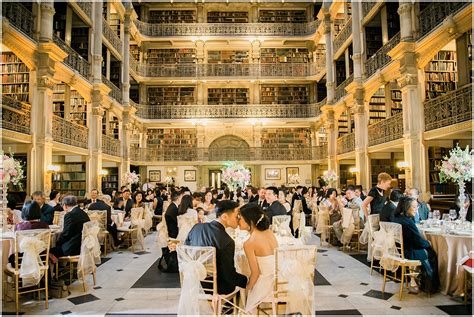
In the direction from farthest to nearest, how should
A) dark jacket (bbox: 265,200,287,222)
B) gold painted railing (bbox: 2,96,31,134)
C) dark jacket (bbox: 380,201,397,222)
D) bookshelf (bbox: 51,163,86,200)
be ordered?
bookshelf (bbox: 51,163,86,200), gold painted railing (bbox: 2,96,31,134), dark jacket (bbox: 265,200,287,222), dark jacket (bbox: 380,201,397,222)

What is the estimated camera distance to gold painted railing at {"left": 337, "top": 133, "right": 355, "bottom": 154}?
49.5ft

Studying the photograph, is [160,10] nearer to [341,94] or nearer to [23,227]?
[341,94]

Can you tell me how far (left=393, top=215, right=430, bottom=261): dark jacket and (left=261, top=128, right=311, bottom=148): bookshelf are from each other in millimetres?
16615

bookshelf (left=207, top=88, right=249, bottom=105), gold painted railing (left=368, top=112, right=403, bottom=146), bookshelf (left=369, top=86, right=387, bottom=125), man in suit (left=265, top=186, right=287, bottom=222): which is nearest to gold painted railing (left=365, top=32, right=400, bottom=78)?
gold painted railing (left=368, top=112, right=403, bottom=146)

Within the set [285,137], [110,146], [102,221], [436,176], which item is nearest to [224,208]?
[102,221]

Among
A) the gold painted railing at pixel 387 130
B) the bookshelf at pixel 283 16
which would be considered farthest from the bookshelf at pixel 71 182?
the bookshelf at pixel 283 16

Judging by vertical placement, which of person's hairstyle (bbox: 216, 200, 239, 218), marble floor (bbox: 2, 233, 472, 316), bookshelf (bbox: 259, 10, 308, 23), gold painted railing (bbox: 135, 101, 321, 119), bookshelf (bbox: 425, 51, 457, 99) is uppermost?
bookshelf (bbox: 259, 10, 308, 23)

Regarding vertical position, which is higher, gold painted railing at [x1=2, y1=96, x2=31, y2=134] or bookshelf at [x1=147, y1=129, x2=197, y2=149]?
bookshelf at [x1=147, y1=129, x2=197, y2=149]

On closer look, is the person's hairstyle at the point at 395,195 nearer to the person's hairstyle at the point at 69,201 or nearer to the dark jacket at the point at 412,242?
the dark jacket at the point at 412,242

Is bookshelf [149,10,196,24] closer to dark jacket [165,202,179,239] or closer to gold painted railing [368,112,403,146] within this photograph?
gold painted railing [368,112,403,146]

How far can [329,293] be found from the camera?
198 inches

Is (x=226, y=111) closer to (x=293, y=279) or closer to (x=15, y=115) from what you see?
(x=15, y=115)

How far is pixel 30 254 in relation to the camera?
14.5ft

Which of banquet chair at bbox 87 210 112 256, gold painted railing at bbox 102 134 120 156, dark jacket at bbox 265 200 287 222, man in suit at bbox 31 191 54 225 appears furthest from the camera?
gold painted railing at bbox 102 134 120 156
